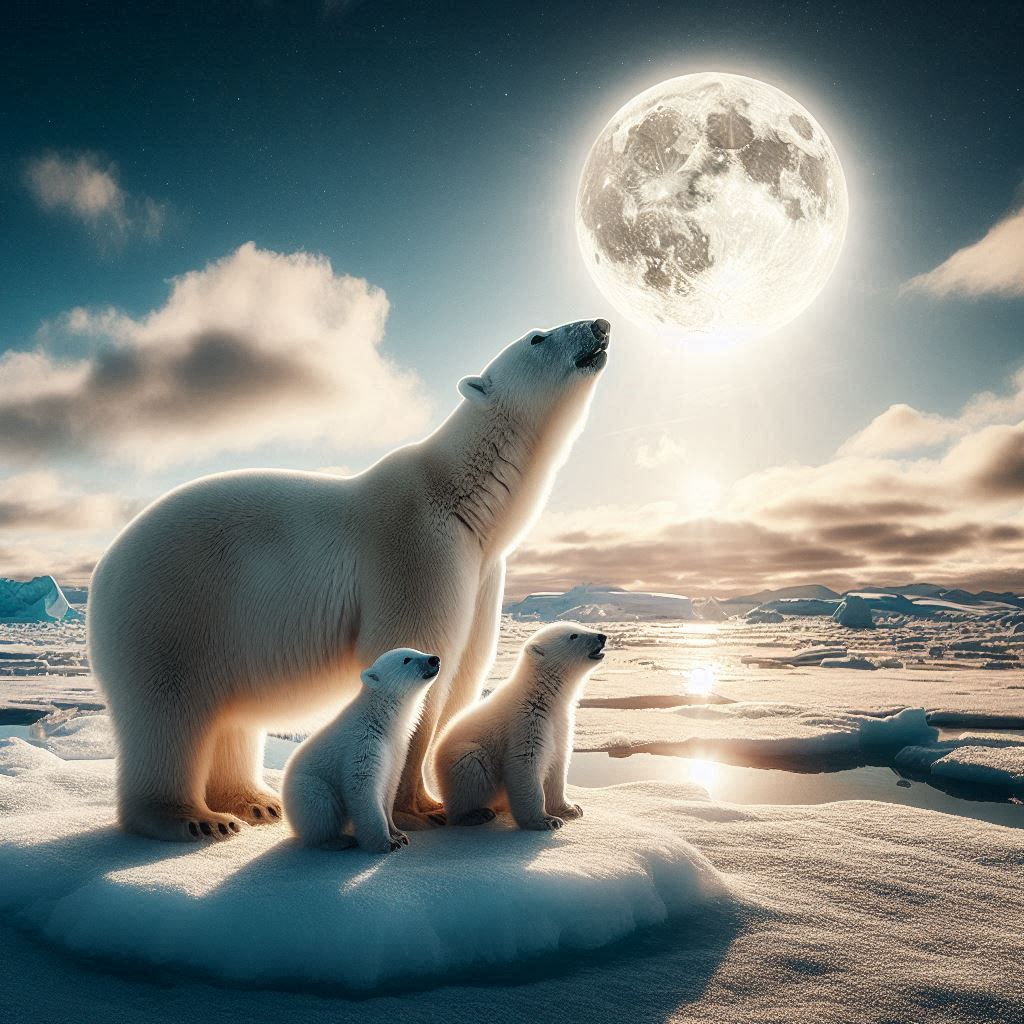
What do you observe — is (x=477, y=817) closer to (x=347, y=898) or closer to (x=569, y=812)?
(x=569, y=812)

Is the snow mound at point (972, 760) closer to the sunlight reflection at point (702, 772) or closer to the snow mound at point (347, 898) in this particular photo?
the sunlight reflection at point (702, 772)

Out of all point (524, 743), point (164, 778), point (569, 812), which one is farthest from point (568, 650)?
point (164, 778)

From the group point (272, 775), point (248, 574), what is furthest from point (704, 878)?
point (272, 775)

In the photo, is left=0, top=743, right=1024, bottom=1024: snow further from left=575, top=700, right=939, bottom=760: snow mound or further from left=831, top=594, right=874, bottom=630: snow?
left=831, top=594, right=874, bottom=630: snow

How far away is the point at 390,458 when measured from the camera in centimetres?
311

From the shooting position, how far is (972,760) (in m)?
5.18

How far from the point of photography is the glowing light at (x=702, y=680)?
11835mm

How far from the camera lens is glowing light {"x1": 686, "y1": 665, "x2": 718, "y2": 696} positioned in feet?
38.8

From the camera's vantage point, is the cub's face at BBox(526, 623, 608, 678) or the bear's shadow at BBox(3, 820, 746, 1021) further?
the cub's face at BBox(526, 623, 608, 678)

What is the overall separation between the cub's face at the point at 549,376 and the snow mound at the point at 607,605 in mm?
73366

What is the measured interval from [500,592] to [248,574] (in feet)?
3.44

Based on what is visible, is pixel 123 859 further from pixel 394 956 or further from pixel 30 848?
pixel 394 956

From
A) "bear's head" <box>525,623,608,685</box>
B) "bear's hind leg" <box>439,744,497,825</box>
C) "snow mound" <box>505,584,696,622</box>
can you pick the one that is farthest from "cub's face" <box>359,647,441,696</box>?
"snow mound" <box>505,584,696,622</box>

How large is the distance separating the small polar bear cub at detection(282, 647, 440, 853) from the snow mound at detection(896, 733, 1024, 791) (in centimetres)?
429
